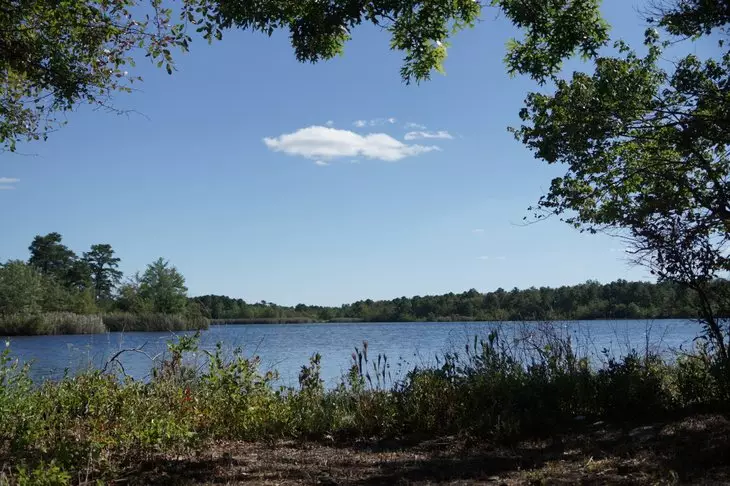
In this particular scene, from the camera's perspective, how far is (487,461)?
4.85 metres

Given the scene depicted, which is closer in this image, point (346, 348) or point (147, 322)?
point (346, 348)

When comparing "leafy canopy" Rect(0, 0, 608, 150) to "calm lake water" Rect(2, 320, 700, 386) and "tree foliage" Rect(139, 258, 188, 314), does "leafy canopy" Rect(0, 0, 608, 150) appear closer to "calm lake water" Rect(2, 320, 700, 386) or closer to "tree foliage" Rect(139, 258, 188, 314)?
"calm lake water" Rect(2, 320, 700, 386)

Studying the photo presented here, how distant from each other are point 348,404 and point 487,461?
7.00 ft

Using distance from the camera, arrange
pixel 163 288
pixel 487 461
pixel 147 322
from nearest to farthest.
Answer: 1. pixel 487 461
2. pixel 147 322
3. pixel 163 288

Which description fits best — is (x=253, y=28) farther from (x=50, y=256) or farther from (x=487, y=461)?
(x=50, y=256)

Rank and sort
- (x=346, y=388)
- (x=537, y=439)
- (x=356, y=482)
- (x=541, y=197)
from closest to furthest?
(x=356, y=482)
(x=537, y=439)
(x=346, y=388)
(x=541, y=197)

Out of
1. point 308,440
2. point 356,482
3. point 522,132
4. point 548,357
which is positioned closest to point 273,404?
point 308,440

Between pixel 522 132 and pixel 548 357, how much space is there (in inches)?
147

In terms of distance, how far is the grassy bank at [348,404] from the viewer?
5.33 m

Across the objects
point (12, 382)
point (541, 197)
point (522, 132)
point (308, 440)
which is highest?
point (522, 132)

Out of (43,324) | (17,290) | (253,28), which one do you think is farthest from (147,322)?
(253,28)

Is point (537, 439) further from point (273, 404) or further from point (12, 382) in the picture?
point (12, 382)

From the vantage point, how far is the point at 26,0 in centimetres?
623

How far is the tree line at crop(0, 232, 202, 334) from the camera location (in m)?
54.0
